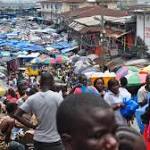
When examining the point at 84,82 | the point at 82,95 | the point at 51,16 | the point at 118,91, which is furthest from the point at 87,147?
the point at 51,16

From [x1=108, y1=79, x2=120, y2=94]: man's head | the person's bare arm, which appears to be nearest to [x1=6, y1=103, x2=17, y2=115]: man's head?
[x1=108, y1=79, x2=120, y2=94]: man's head

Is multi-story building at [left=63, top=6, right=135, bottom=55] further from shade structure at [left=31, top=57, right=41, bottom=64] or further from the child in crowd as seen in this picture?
the child in crowd

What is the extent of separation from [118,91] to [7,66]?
34088 millimetres

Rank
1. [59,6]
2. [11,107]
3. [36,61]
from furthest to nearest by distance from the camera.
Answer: [59,6] < [36,61] < [11,107]

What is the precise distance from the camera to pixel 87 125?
1.96 m

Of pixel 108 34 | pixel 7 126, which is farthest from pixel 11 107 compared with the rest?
pixel 108 34

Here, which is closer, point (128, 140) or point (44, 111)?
point (128, 140)

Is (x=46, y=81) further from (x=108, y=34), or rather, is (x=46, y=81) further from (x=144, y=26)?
(x=108, y=34)

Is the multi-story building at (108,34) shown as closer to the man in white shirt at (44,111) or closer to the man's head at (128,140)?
the man in white shirt at (44,111)

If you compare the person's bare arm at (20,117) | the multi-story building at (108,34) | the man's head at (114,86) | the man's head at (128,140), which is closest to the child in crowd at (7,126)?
the man's head at (114,86)

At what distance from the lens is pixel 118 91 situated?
7094 mm

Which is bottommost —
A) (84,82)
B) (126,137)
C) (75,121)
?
(84,82)

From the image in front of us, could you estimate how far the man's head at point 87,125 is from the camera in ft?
6.38

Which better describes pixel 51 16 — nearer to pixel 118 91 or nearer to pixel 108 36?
pixel 108 36
